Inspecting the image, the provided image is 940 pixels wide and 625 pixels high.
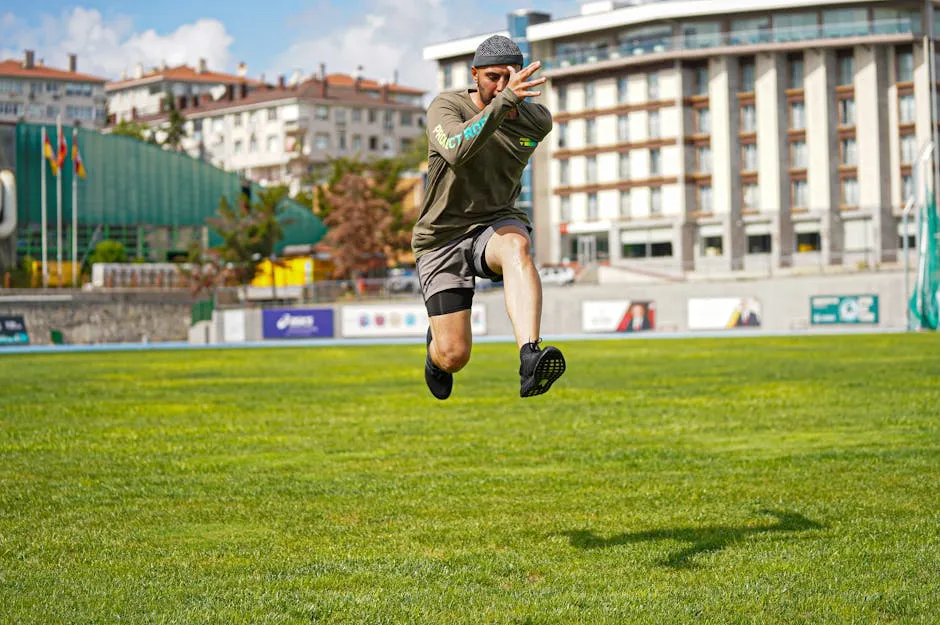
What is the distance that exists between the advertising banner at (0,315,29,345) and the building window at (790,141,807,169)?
170 feet

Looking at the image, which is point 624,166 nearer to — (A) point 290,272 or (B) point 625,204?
(B) point 625,204

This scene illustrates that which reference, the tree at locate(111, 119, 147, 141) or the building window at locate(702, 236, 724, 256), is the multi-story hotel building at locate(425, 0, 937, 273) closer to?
the building window at locate(702, 236, 724, 256)

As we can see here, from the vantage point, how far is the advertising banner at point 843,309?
2392 inches

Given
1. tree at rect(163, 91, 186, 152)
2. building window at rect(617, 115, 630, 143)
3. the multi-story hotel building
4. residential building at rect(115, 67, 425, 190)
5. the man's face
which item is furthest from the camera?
tree at rect(163, 91, 186, 152)

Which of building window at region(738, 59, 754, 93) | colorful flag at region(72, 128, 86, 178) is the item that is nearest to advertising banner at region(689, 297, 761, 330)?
building window at region(738, 59, 754, 93)

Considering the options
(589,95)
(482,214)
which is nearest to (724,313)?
(589,95)

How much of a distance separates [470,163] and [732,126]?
271 ft

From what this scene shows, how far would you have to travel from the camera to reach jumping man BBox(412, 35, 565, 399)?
7984 millimetres

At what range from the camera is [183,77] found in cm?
18912

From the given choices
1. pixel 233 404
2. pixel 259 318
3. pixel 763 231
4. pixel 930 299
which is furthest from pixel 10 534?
pixel 763 231

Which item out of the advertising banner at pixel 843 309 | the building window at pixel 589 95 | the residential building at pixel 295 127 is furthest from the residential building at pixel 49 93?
the advertising banner at pixel 843 309

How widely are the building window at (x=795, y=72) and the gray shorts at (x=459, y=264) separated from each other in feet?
271

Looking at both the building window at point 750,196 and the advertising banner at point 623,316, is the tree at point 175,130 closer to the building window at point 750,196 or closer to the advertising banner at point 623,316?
the building window at point 750,196

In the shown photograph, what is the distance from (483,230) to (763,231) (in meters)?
81.5
